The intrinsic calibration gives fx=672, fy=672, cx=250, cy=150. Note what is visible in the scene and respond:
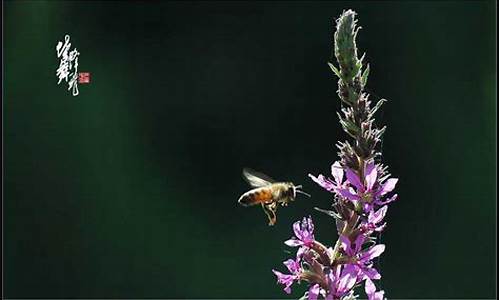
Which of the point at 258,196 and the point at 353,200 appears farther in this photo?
the point at 258,196

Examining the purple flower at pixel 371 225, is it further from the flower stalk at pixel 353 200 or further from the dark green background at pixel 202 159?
the dark green background at pixel 202 159

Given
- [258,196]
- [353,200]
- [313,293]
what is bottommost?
[313,293]

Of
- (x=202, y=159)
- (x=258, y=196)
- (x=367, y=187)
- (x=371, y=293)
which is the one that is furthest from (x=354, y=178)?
(x=202, y=159)

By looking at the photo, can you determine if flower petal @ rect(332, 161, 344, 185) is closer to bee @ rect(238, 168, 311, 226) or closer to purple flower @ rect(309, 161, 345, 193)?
purple flower @ rect(309, 161, 345, 193)

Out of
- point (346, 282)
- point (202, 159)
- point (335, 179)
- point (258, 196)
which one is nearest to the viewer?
point (346, 282)

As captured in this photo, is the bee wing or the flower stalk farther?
the bee wing

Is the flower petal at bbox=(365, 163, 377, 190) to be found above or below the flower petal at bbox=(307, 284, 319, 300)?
above

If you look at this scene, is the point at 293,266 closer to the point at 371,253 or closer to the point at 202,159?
the point at 371,253

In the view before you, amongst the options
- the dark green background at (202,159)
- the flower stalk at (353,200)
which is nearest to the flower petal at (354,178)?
the flower stalk at (353,200)

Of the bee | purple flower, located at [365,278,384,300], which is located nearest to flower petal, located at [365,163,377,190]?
purple flower, located at [365,278,384,300]
